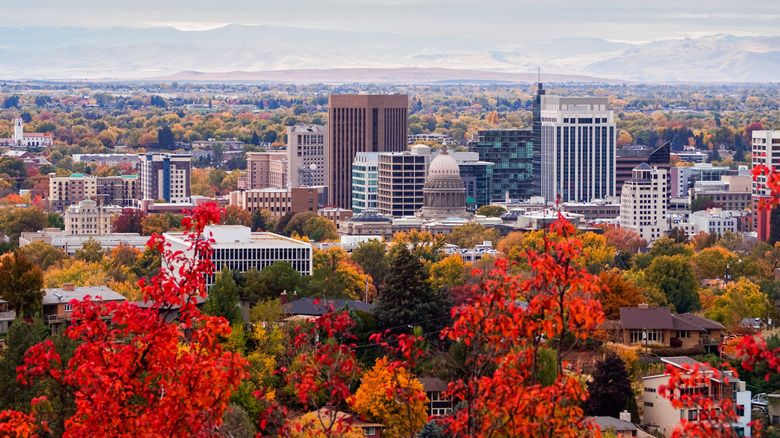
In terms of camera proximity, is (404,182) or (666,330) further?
(404,182)

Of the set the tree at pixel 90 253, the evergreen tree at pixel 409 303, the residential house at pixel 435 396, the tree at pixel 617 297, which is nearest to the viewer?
the residential house at pixel 435 396

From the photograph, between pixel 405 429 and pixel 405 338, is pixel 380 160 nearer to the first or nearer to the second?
pixel 405 429

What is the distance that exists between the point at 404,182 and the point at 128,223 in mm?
35017

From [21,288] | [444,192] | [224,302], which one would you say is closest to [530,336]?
[224,302]

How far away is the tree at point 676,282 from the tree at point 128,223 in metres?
73.5

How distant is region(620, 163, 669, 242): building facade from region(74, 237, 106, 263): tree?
62.1 metres

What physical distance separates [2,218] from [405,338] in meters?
144

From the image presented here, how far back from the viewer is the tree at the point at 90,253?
127250 millimetres

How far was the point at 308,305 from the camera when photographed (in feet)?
247

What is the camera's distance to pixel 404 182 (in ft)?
630

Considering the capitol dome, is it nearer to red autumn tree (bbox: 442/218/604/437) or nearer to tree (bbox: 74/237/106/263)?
tree (bbox: 74/237/106/263)

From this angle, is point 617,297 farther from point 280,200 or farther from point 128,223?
point 280,200

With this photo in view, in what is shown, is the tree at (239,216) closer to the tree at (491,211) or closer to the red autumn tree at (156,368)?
the tree at (491,211)

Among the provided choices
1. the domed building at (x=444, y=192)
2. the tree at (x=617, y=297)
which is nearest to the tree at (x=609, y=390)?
the tree at (x=617, y=297)
